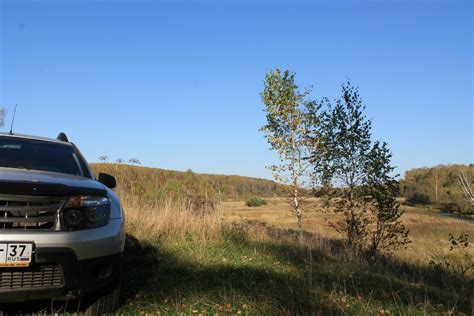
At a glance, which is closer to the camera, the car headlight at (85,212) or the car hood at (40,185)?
the car hood at (40,185)

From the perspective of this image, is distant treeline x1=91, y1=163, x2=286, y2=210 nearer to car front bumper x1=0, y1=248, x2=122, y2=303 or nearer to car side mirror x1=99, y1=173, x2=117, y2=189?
car side mirror x1=99, y1=173, x2=117, y2=189

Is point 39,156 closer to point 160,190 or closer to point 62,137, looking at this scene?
point 62,137

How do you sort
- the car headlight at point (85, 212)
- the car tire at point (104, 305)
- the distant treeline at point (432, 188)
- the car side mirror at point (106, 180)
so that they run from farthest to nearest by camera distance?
the distant treeline at point (432, 188) < the car side mirror at point (106, 180) < the car tire at point (104, 305) < the car headlight at point (85, 212)

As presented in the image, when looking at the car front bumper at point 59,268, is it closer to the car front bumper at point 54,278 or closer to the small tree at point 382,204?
the car front bumper at point 54,278

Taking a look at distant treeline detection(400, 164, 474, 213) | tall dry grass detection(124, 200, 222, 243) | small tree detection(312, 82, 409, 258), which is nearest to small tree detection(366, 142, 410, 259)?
small tree detection(312, 82, 409, 258)

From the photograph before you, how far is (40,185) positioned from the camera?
10.7ft

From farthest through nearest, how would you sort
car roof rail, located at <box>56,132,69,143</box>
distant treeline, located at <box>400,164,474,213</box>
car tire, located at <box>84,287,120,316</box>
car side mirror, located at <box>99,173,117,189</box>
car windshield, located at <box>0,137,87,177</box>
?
1. distant treeline, located at <box>400,164,474,213</box>
2. car roof rail, located at <box>56,132,69,143</box>
3. car side mirror, located at <box>99,173,117,189</box>
4. car windshield, located at <box>0,137,87,177</box>
5. car tire, located at <box>84,287,120,316</box>

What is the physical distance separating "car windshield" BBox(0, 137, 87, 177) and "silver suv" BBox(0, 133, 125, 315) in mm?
742

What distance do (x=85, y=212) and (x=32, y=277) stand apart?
1.98 ft

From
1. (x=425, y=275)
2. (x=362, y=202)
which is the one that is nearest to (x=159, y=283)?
(x=425, y=275)

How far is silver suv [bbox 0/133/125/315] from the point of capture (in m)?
3.02

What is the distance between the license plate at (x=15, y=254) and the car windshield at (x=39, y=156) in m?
1.52

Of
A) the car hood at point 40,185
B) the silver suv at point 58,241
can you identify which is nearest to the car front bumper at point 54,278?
the silver suv at point 58,241

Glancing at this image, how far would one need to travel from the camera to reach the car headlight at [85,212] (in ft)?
10.8
